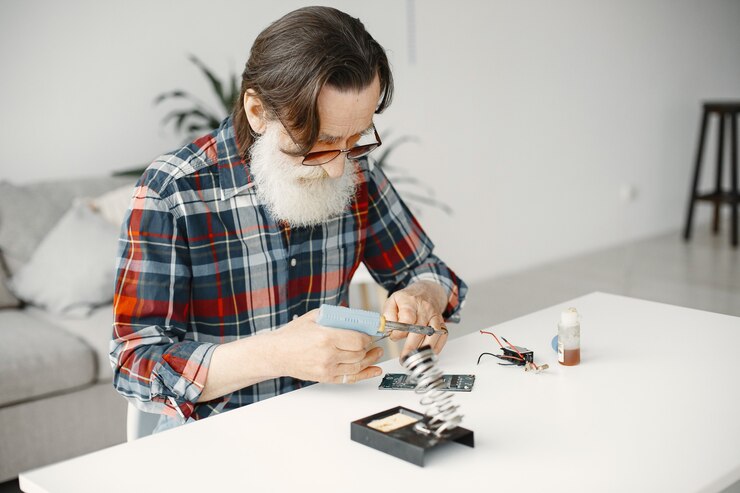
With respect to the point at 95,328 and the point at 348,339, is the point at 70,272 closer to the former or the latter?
the point at 95,328

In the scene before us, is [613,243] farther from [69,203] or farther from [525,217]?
[69,203]

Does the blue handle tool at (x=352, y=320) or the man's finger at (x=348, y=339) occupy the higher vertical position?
the blue handle tool at (x=352, y=320)

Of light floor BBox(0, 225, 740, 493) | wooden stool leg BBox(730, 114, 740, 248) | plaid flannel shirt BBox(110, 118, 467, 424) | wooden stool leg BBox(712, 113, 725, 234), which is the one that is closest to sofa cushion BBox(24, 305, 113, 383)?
plaid flannel shirt BBox(110, 118, 467, 424)

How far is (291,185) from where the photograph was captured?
154 centimetres

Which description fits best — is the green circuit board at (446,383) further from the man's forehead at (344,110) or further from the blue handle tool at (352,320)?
the man's forehead at (344,110)

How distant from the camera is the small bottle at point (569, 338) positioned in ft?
4.79

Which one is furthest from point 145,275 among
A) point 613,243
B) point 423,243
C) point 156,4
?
point 613,243

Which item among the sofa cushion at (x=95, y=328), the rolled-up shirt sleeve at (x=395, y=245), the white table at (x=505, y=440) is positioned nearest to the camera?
the white table at (x=505, y=440)

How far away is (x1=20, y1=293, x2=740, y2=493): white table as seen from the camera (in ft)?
3.51

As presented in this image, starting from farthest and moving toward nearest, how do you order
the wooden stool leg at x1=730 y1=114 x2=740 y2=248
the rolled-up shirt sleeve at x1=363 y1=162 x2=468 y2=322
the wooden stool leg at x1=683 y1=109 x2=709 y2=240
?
the wooden stool leg at x1=683 y1=109 x2=709 y2=240 < the wooden stool leg at x1=730 y1=114 x2=740 y2=248 < the rolled-up shirt sleeve at x1=363 y1=162 x2=468 y2=322

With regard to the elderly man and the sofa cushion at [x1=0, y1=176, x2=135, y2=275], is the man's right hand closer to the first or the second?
the elderly man

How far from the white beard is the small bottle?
0.50 meters

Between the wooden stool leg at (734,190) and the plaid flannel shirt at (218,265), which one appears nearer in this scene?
the plaid flannel shirt at (218,265)

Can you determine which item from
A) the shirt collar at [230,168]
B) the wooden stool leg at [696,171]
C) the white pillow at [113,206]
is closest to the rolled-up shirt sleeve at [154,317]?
the shirt collar at [230,168]
